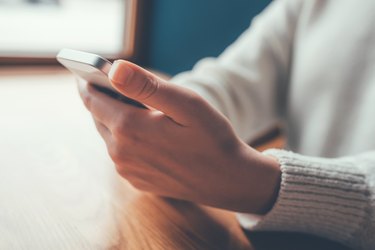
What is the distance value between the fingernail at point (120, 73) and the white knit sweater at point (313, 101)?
0.73 ft

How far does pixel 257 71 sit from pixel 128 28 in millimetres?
856

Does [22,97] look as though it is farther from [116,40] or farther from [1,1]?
[116,40]

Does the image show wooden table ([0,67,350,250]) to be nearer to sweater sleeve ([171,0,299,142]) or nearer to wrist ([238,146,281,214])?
wrist ([238,146,281,214])

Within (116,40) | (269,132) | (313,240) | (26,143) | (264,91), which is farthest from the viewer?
(116,40)

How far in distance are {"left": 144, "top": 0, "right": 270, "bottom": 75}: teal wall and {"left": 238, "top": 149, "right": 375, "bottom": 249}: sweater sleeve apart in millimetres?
736

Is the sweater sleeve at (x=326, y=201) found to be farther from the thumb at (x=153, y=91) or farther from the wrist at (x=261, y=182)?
the thumb at (x=153, y=91)

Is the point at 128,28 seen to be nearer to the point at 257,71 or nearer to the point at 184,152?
the point at 257,71

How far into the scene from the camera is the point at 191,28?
54.2 inches

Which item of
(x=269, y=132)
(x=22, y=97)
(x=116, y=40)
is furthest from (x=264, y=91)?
(x=116, y=40)

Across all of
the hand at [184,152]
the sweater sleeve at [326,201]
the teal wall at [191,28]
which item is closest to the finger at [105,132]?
the hand at [184,152]

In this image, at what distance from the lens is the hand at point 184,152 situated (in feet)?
A: 1.37

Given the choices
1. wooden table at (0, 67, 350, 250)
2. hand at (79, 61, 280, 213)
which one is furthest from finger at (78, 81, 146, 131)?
wooden table at (0, 67, 350, 250)

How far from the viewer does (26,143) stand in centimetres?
63

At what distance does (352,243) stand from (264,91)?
0.40m
